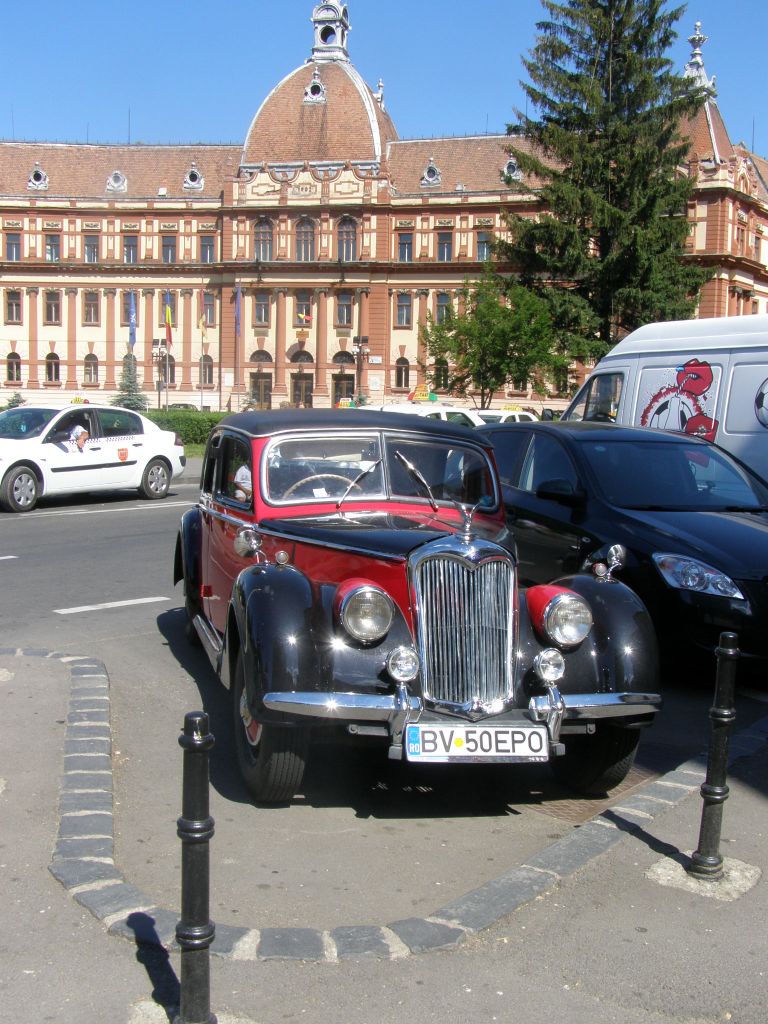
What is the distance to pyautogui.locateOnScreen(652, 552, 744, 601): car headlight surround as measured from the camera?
293 inches

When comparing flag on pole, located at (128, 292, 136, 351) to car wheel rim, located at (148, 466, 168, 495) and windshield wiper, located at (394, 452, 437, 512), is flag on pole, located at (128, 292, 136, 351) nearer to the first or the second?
car wheel rim, located at (148, 466, 168, 495)

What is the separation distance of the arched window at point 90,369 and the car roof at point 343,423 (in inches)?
2689

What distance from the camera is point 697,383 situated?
40.6ft

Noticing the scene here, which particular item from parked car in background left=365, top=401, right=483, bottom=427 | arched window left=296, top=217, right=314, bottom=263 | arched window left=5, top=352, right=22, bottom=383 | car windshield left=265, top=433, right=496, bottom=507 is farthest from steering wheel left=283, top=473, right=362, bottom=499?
arched window left=5, top=352, right=22, bottom=383

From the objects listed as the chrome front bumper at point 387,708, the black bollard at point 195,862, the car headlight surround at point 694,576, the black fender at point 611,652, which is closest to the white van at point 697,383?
the car headlight surround at point 694,576

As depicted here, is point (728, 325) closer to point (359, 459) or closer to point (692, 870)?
point (359, 459)

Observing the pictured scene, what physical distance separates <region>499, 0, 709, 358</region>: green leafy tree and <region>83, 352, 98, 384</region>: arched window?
36984 mm

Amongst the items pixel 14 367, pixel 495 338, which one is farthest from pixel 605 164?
pixel 14 367

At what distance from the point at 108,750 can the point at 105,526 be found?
413 inches

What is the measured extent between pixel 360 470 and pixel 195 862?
3713mm

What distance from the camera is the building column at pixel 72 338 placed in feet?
238

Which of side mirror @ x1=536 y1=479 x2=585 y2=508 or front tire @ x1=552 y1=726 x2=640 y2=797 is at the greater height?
side mirror @ x1=536 y1=479 x2=585 y2=508

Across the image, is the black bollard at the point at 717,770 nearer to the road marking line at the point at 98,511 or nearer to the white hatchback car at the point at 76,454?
the road marking line at the point at 98,511

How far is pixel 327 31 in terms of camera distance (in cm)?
7375
